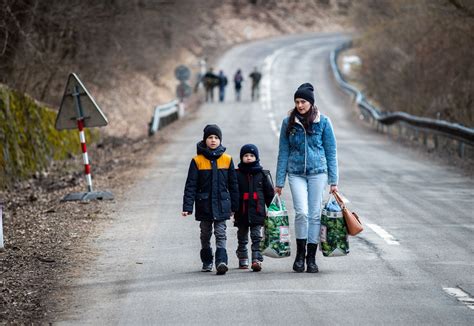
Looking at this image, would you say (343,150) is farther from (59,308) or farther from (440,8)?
(59,308)

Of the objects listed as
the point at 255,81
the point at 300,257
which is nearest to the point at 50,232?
the point at 300,257

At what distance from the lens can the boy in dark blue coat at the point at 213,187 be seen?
9.45m

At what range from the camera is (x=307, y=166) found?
376 inches

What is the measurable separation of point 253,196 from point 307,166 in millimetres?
586

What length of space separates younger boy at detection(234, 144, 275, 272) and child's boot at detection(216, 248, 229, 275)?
0.24m

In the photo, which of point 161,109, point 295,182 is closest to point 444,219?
point 295,182

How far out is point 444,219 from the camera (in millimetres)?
13375

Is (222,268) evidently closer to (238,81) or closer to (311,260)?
(311,260)

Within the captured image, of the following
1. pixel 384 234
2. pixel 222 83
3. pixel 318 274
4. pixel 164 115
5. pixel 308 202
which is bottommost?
pixel 164 115

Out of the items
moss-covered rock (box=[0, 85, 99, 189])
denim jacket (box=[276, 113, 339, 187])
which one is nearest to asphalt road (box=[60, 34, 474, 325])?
denim jacket (box=[276, 113, 339, 187])

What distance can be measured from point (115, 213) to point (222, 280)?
568cm

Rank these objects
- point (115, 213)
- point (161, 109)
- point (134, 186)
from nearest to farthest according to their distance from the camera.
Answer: point (115, 213) < point (134, 186) < point (161, 109)

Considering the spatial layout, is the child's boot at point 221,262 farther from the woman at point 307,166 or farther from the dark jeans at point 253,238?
the woman at point 307,166

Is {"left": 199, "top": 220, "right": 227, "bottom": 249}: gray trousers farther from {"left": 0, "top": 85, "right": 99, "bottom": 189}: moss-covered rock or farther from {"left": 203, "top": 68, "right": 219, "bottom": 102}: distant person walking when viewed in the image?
{"left": 203, "top": 68, "right": 219, "bottom": 102}: distant person walking
